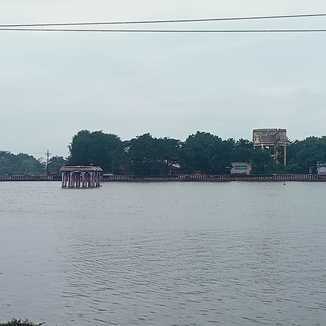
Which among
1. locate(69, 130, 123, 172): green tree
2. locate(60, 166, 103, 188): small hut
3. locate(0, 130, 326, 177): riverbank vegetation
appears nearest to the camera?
locate(60, 166, 103, 188): small hut

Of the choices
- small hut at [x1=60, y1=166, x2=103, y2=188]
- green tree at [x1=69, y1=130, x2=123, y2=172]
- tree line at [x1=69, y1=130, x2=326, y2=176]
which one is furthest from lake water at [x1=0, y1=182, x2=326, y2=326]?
green tree at [x1=69, y1=130, x2=123, y2=172]

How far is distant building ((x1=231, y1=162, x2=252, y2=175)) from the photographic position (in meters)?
175

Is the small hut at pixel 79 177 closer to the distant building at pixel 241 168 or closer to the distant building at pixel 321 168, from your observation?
the distant building at pixel 241 168

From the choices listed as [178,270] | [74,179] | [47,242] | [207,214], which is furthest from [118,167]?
[178,270]

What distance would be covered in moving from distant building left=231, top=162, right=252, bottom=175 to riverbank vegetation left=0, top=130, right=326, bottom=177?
A: 1258 mm

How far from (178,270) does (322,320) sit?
9.63m

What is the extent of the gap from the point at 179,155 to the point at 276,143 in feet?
105

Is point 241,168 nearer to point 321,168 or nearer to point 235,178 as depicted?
point 235,178

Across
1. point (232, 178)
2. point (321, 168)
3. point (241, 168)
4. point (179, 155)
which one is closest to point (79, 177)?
point (179, 155)

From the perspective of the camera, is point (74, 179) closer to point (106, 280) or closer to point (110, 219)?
point (110, 219)

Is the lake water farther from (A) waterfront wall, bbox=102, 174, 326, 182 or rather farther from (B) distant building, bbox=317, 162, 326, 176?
(B) distant building, bbox=317, 162, 326, 176

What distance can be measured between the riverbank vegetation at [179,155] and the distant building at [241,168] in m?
1.26

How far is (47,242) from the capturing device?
41375mm

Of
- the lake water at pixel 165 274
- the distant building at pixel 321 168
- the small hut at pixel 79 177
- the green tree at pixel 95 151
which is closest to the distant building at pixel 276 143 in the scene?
the distant building at pixel 321 168
